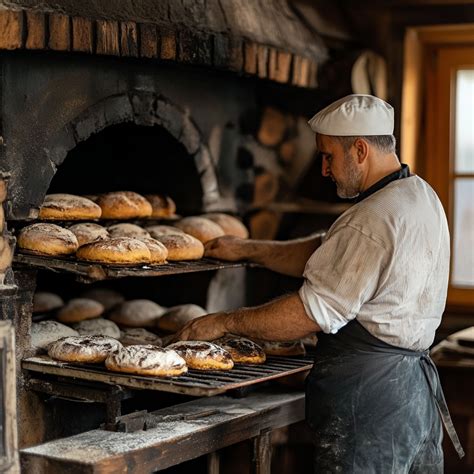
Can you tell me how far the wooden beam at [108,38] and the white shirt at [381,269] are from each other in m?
1.04

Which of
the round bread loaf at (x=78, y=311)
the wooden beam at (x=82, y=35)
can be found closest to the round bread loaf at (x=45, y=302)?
the round bread loaf at (x=78, y=311)

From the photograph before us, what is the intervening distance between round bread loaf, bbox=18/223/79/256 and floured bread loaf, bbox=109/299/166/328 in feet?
2.51

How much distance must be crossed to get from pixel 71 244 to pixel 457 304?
9.41ft

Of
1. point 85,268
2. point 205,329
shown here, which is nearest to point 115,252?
point 85,268

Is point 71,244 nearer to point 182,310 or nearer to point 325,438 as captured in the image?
point 182,310

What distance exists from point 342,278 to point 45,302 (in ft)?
5.17

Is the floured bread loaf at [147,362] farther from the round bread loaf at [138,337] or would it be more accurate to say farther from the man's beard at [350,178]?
the man's beard at [350,178]

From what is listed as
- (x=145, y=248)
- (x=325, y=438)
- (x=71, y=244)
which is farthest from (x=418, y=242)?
(x=71, y=244)

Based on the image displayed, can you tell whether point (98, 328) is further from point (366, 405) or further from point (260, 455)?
point (366, 405)

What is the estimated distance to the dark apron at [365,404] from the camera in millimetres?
3260

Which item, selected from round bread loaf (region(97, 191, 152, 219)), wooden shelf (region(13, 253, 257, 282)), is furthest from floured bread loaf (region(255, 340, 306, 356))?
round bread loaf (region(97, 191, 152, 219))

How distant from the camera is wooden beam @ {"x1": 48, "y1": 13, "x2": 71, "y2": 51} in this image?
3.30 m

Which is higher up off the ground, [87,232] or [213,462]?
[87,232]

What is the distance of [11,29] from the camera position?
10.4 feet
